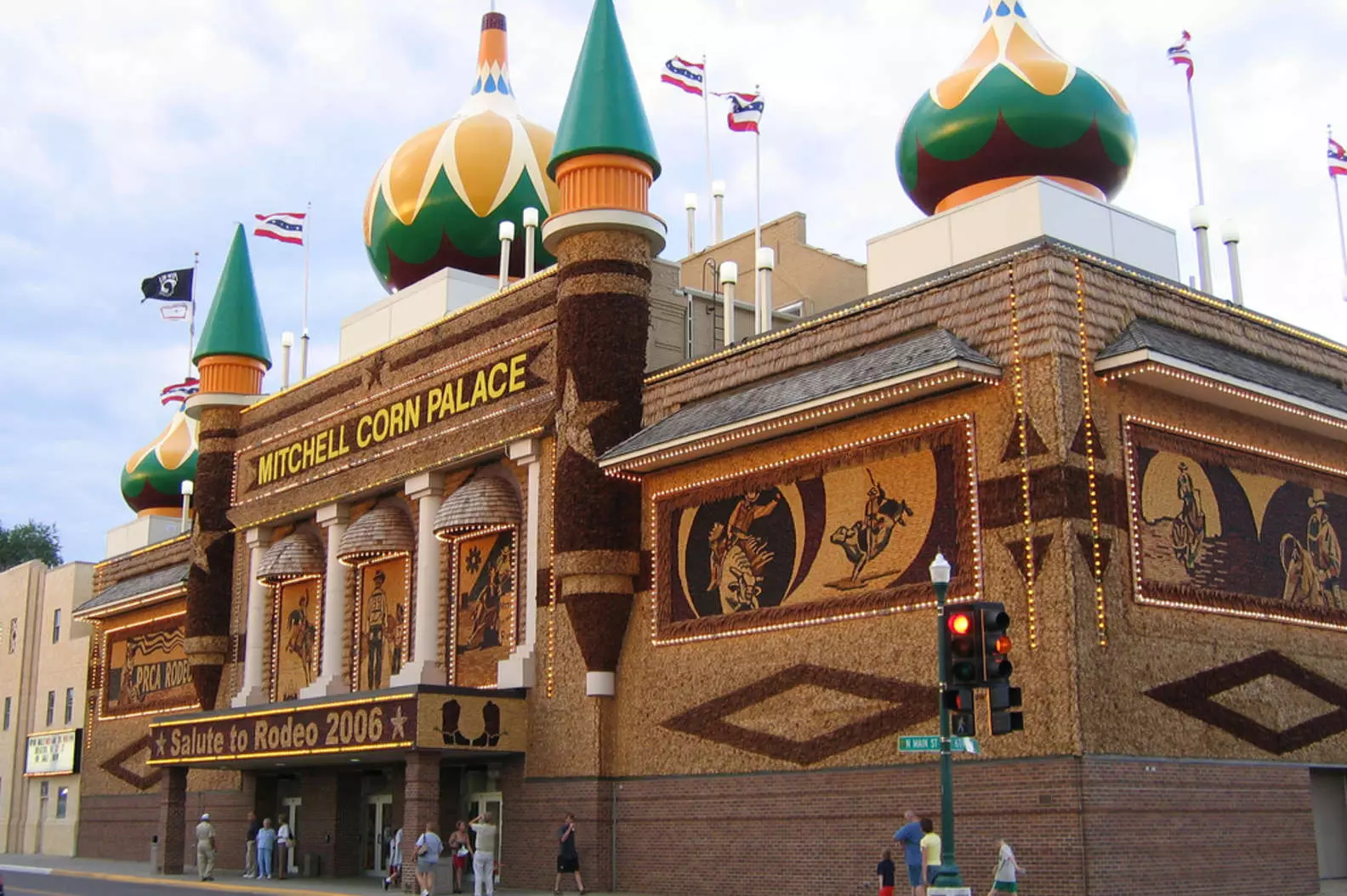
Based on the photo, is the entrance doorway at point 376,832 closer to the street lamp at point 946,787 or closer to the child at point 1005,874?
the child at point 1005,874

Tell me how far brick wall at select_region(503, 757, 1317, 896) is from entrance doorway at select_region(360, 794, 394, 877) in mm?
7081

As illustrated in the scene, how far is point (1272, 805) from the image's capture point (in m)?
23.9

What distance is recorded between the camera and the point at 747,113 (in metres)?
36.0

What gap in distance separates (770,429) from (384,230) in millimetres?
16503

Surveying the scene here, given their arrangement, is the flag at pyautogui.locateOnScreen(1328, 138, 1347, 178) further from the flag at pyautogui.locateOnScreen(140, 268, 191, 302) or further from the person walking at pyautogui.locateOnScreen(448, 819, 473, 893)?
the flag at pyautogui.locateOnScreen(140, 268, 191, 302)

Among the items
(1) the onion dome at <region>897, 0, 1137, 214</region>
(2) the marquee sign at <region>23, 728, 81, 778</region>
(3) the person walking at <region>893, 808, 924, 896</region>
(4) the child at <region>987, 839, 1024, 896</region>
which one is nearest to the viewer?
(4) the child at <region>987, 839, 1024, 896</region>

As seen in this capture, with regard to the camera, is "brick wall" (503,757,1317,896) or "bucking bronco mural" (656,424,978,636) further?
"bucking bronco mural" (656,424,978,636)

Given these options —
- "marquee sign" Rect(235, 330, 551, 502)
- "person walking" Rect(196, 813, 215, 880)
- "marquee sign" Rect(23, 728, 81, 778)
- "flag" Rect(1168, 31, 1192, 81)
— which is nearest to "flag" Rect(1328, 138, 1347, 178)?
"flag" Rect(1168, 31, 1192, 81)

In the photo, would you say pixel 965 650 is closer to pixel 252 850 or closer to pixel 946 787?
pixel 946 787

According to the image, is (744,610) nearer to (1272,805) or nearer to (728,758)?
(728,758)

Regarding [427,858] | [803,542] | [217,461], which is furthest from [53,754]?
[803,542]

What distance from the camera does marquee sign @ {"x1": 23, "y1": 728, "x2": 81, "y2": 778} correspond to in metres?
51.7

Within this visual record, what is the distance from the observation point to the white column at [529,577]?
31375 mm

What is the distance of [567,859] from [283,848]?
1220 centimetres
